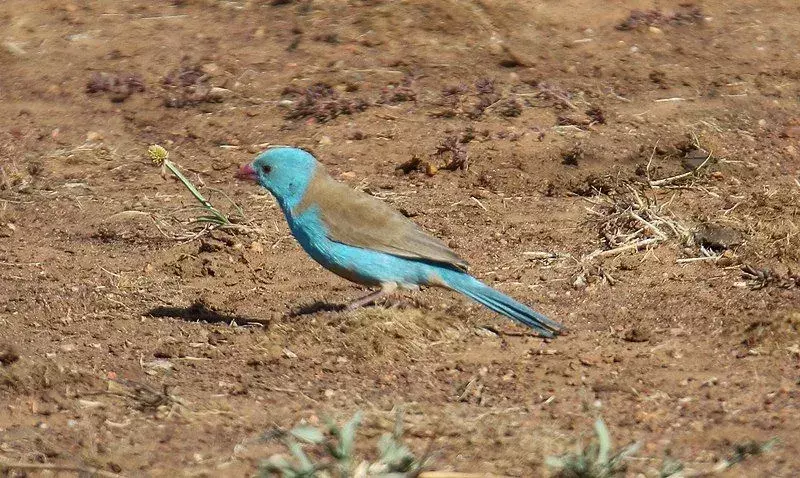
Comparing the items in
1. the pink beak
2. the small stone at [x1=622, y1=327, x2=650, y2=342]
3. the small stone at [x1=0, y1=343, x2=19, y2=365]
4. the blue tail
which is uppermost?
the small stone at [x1=0, y1=343, x2=19, y2=365]

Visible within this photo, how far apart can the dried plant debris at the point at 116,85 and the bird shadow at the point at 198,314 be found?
3.65 m

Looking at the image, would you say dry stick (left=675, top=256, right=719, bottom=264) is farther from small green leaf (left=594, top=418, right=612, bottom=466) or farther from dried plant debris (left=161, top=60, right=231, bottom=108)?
dried plant debris (left=161, top=60, right=231, bottom=108)

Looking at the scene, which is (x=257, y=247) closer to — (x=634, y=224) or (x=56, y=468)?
(x=634, y=224)

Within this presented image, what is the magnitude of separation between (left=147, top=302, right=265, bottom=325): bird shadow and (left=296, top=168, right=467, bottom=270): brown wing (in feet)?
2.22

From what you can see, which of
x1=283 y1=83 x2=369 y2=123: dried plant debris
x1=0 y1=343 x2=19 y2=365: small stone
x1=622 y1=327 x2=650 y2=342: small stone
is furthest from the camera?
x1=283 y1=83 x2=369 y2=123: dried plant debris

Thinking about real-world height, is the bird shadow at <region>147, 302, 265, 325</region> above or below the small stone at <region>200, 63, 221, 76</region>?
above

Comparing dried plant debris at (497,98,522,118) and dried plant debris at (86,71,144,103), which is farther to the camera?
dried plant debris at (86,71,144,103)

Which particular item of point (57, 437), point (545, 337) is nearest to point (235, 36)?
point (545, 337)

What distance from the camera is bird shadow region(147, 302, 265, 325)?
6.84 meters

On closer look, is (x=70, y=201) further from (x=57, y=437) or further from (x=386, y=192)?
(x=57, y=437)

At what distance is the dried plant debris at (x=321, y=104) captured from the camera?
9.72 meters

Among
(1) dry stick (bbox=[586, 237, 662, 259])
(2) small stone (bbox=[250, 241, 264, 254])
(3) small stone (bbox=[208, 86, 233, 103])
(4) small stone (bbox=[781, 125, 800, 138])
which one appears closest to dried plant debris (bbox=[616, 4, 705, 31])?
(4) small stone (bbox=[781, 125, 800, 138])

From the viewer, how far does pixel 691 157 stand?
875 cm

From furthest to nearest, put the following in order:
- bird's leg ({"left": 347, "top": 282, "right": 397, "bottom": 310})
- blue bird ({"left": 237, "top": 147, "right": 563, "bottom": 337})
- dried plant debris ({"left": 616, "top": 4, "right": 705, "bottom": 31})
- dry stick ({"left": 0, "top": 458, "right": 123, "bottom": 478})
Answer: dried plant debris ({"left": 616, "top": 4, "right": 705, "bottom": 31}) < bird's leg ({"left": 347, "top": 282, "right": 397, "bottom": 310}) < blue bird ({"left": 237, "top": 147, "right": 563, "bottom": 337}) < dry stick ({"left": 0, "top": 458, "right": 123, "bottom": 478})
